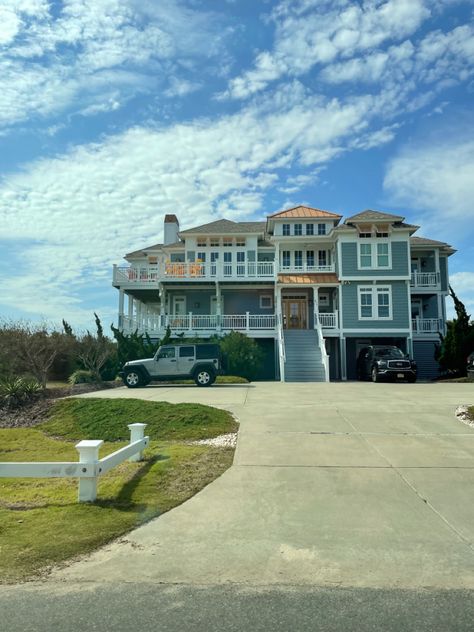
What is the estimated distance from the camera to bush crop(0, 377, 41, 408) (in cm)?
1380

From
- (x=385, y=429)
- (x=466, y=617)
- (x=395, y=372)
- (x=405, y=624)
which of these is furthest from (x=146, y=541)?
(x=395, y=372)

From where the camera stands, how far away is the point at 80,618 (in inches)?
133

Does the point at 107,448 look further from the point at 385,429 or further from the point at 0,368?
the point at 0,368

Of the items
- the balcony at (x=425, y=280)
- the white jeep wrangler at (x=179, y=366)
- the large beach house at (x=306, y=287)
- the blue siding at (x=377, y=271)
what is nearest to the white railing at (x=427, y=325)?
the large beach house at (x=306, y=287)

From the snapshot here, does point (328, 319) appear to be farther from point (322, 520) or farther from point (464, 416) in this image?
point (322, 520)

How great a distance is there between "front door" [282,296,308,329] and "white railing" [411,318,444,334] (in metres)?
6.59

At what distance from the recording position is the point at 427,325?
3184 centimetres

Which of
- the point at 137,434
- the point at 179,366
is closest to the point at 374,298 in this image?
the point at 179,366

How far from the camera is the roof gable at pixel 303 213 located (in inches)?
1272

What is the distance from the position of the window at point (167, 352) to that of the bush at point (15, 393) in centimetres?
684

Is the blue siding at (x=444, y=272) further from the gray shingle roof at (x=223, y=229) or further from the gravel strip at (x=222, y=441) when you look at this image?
the gravel strip at (x=222, y=441)

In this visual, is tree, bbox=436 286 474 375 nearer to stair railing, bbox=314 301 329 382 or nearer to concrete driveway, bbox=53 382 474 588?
stair railing, bbox=314 301 329 382

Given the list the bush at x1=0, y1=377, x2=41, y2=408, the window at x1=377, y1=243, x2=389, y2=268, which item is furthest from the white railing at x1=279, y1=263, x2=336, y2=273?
the bush at x1=0, y1=377, x2=41, y2=408

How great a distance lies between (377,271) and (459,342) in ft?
21.9
